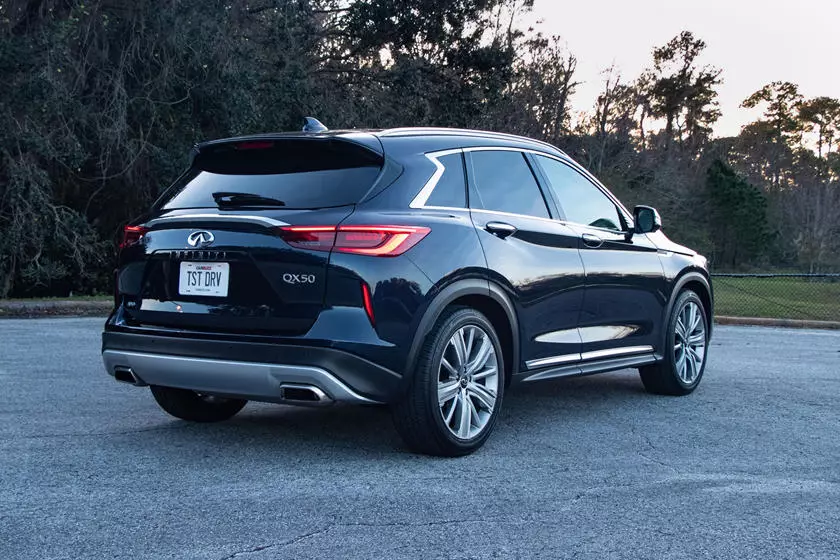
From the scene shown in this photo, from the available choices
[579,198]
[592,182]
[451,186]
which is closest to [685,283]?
[592,182]

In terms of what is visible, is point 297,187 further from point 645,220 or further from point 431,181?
point 645,220

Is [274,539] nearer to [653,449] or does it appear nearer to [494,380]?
[494,380]

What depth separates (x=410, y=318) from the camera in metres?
4.77

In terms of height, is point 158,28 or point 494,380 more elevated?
point 158,28

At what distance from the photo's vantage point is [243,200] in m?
5.07

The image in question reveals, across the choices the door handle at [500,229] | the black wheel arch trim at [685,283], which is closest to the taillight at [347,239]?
the door handle at [500,229]

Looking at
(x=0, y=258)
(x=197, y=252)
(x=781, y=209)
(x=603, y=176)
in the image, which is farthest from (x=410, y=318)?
(x=781, y=209)

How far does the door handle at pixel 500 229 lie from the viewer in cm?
542

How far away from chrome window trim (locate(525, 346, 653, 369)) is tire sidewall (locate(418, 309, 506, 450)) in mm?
399

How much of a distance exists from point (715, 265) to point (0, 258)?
167 feet

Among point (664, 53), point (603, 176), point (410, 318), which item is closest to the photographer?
point (410, 318)

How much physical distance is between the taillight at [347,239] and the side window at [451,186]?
50 cm

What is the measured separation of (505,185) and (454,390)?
4.61ft

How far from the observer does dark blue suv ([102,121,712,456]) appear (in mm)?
4664
